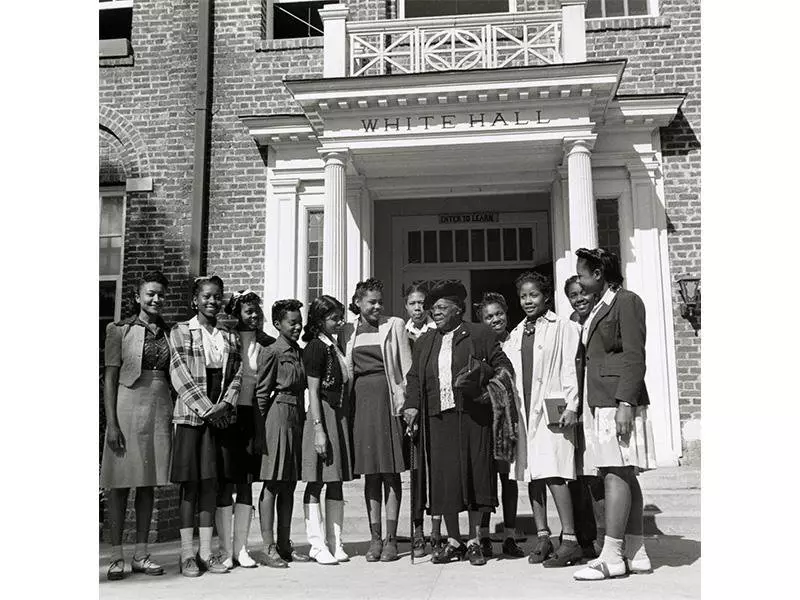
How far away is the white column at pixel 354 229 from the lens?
9.32m

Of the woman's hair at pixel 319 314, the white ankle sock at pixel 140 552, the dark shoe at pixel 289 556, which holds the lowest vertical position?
the dark shoe at pixel 289 556

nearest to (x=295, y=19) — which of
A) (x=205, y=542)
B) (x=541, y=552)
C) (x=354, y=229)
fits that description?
(x=354, y=229)

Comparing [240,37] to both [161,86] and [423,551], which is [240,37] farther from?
[423,551]

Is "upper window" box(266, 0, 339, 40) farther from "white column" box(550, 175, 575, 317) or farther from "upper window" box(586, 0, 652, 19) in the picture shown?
"white column" box(550, 175, 575, 317)

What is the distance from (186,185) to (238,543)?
597 centimetres

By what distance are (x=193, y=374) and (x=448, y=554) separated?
189 centimetres

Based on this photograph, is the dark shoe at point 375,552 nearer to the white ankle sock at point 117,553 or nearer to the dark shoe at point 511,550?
the dark shoe at point 511,550

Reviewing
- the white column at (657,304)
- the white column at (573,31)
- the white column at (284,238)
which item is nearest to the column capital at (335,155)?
the white column at (284,238)

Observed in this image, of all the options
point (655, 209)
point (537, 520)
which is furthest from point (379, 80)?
point (537, 520)

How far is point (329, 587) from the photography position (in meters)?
4.18

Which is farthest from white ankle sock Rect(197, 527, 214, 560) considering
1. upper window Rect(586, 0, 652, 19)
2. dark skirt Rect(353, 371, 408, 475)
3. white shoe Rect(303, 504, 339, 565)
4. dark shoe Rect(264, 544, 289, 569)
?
upper window Rect(586, 0, 652, 19)

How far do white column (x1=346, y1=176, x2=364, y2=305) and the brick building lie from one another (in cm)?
2

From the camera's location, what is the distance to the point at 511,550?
4.89 metres
